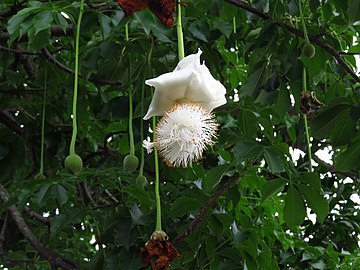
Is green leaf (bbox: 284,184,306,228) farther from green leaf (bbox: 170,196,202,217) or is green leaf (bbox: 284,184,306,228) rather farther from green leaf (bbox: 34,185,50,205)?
green leaf (bbox: 34,185,50,205)

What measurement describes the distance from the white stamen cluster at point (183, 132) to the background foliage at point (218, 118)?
541 mm

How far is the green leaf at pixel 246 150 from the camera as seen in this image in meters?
1.65

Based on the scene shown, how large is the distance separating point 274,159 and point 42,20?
0.58 m

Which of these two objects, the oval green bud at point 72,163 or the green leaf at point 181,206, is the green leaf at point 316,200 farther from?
the oval green bud at point 72,163

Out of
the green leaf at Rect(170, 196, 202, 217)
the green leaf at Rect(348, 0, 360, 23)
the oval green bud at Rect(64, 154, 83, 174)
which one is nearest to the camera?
the oval green bud at Rect(64, 154, 83, 174)

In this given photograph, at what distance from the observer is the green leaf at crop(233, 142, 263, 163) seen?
5.42 ft

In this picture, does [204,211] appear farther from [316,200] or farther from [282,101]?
[282,101]

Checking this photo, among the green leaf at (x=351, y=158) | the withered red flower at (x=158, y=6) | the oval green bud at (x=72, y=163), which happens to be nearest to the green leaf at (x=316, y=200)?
the green leaf at (x=351, y=158)

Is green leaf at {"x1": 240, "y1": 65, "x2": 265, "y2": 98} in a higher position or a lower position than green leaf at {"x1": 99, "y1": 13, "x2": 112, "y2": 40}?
higher

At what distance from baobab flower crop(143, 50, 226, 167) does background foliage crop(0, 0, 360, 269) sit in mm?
544

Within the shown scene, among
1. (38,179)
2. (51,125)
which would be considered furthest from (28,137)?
(38,179)

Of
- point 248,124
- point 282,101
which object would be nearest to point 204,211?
point 248,124

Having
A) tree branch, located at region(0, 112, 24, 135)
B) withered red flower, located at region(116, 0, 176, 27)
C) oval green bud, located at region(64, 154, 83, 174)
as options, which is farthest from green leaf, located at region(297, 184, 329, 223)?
tree branch, located at region(0, 112, 24, 135)

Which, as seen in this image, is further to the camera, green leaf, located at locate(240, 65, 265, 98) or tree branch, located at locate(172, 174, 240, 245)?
green leaf, located at locate(240, 65, 265, 98)
